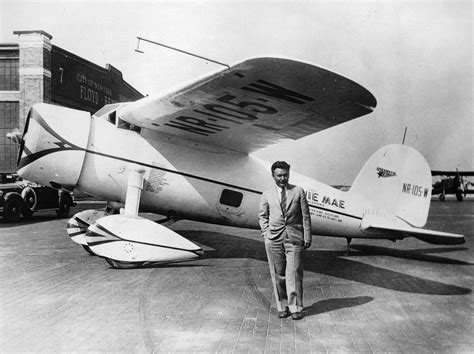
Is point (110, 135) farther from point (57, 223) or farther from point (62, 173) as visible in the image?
point (57, 223)

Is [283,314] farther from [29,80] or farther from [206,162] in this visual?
[29,80]

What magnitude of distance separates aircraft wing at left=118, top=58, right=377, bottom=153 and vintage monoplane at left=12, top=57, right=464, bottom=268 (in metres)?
0.02

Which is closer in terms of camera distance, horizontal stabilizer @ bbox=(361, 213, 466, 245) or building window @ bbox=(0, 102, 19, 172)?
horizontal stabilizer @ bbox=(361, 213, 466, 245)

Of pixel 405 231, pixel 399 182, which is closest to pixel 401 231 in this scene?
pixel 405 231

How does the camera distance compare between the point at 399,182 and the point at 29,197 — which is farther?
the point at 29,197

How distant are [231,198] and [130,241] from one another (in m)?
2.03

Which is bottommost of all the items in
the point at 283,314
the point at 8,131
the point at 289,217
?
the point at 283,314

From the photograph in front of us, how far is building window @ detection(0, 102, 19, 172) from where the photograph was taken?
24484 millimetres

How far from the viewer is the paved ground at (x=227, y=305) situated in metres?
3.43

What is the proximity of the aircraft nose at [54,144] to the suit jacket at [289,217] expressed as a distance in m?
3.55

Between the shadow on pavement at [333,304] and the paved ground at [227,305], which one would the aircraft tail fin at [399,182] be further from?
the shadow on pavement at [333,304]

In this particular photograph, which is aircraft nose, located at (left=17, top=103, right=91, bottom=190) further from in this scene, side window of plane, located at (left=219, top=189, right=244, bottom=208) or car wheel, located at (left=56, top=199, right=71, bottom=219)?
car wheel, located at (left=56, top=199, right=71, bottom=219)

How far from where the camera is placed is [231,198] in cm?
729

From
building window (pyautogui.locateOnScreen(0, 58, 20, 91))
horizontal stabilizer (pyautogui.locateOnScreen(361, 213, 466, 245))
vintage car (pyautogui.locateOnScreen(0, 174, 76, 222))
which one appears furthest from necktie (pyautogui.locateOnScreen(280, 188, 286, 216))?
building window (pyautogui.locateOnScreen(0, 58, 20, 91))
